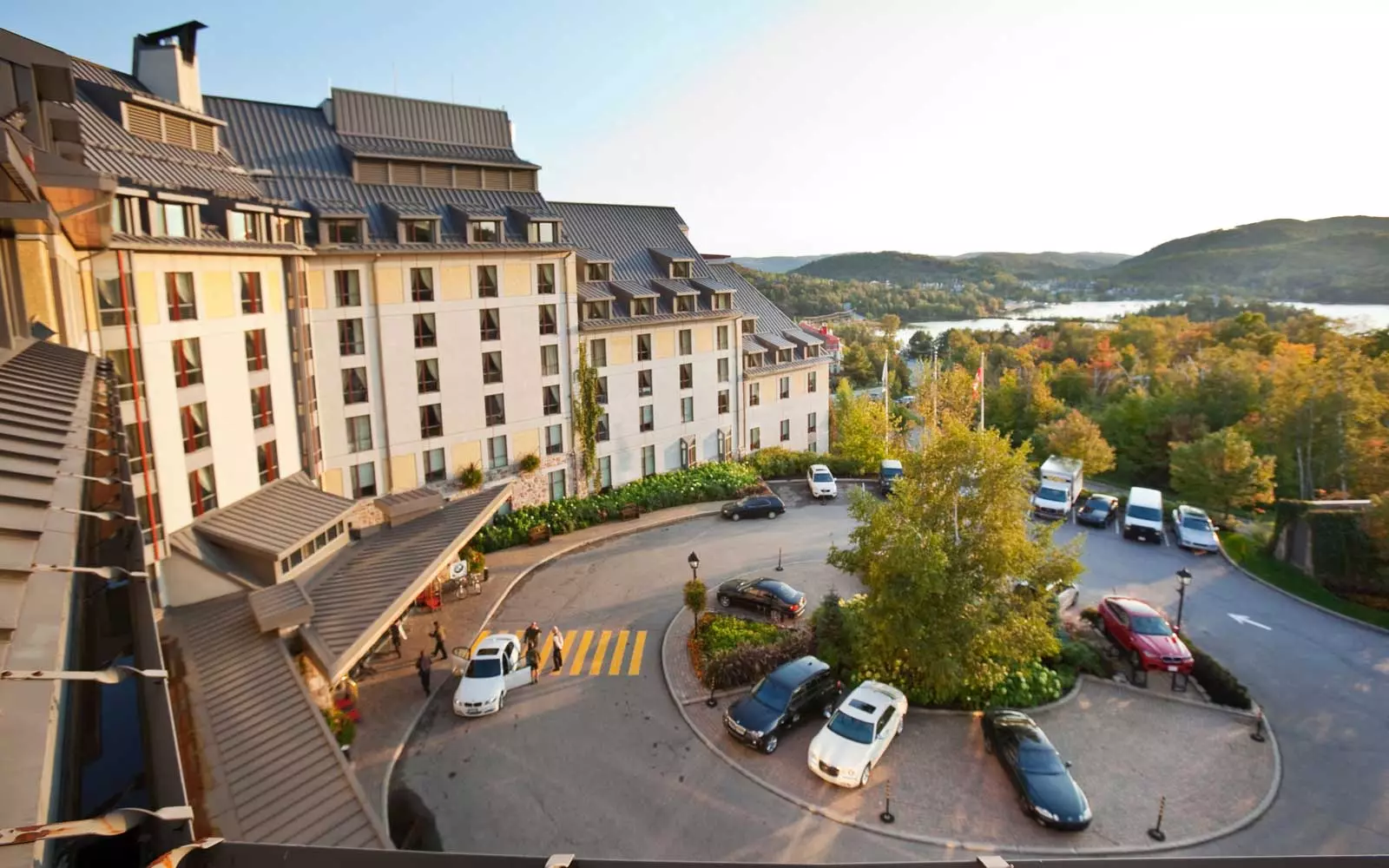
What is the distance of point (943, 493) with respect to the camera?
2186 centimetres

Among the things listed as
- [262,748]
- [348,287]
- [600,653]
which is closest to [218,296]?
[348,287]

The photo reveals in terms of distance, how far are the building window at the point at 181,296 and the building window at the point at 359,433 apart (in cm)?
947

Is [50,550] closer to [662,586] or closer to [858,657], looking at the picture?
[858,657]

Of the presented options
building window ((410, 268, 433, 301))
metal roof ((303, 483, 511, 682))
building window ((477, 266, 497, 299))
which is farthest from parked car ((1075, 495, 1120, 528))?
building window ((410, 268, 433, 301))

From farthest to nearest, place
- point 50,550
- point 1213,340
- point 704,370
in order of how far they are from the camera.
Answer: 1. point 1213,340
2. point 704,370
3. point 50,550

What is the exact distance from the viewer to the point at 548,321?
36.4m

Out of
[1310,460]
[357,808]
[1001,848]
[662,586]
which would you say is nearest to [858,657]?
[1001,848]

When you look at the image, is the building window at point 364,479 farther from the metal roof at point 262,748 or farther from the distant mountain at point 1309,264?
the distant mountain at point 1309,264

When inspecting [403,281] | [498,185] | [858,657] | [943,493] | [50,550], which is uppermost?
[498,185]

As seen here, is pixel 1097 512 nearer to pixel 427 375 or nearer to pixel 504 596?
pixel 504 596

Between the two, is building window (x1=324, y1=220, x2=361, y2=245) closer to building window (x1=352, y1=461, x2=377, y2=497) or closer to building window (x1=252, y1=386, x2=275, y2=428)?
building window (x1=252, y1=386, x2=275, y2=428)

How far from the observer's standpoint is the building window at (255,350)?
23.9 metres

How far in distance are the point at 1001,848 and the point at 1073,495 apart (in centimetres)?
2809

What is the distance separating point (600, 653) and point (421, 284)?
17161 mm
